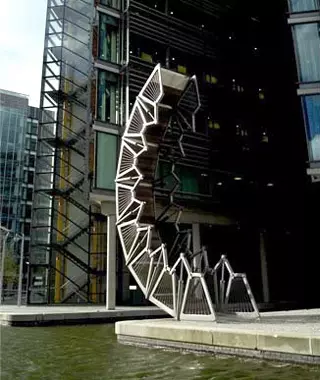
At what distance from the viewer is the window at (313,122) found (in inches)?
941

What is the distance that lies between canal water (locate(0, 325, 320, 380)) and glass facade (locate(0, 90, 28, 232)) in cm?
5938

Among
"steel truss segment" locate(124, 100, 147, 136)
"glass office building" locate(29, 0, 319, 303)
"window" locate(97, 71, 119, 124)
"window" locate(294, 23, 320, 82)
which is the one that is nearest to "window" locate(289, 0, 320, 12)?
"window" locate(294, 23, 320, 82)

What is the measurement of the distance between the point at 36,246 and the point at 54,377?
89.9 feet

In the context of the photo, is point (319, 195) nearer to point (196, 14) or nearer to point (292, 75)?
point (292, 75)

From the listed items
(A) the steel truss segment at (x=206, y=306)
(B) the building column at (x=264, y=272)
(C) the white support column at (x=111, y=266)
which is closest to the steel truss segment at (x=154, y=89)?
(A) the steel truss segment at (x=206, y=306)

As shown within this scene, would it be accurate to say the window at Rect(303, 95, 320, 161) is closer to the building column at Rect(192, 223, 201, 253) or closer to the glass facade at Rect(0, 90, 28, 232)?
the building column at Rect(192, 223, 201, 253)

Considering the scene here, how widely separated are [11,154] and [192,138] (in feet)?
163

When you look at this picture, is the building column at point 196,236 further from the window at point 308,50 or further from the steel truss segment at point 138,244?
the steel truss segment at point 138,244

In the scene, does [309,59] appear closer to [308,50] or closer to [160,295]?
[308,50]

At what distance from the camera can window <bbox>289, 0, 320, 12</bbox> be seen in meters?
25.9

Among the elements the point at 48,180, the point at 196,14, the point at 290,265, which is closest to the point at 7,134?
the point at 48,180

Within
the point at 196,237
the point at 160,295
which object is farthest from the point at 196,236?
the point at 160,295

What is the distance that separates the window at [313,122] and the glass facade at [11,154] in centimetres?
5457

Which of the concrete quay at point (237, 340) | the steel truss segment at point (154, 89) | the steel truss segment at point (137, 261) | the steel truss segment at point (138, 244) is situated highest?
the steel truss segment at point (154, 89)
